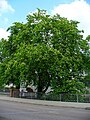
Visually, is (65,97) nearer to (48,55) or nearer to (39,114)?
(48,55)

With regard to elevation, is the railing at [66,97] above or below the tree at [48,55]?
below

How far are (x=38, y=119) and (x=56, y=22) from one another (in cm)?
3011

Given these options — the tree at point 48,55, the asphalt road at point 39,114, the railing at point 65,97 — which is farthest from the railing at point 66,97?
the asphalt road at point 39,114

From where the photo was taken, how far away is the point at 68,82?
41.2 metres

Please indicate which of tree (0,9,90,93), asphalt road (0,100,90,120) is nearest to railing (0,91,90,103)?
tree (0,9,90,93)

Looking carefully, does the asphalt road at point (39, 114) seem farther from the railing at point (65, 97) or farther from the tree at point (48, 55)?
the tree at point (48, 55)

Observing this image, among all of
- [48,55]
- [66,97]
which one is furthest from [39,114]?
[48,55]

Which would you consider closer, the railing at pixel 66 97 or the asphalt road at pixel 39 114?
the asphalt road at pixel 39 114

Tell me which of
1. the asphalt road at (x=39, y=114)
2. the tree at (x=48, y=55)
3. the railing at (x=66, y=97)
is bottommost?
the asphalt road at (x=39, y=114)

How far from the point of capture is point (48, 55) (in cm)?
4147

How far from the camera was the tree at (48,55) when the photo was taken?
4175cm

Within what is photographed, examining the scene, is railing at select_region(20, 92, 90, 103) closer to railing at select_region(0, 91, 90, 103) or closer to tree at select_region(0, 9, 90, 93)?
railing at select_region(0, 91, 90, 103)

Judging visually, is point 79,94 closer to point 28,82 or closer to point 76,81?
point 76,81

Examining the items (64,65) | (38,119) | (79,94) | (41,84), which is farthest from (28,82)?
(38,119)
